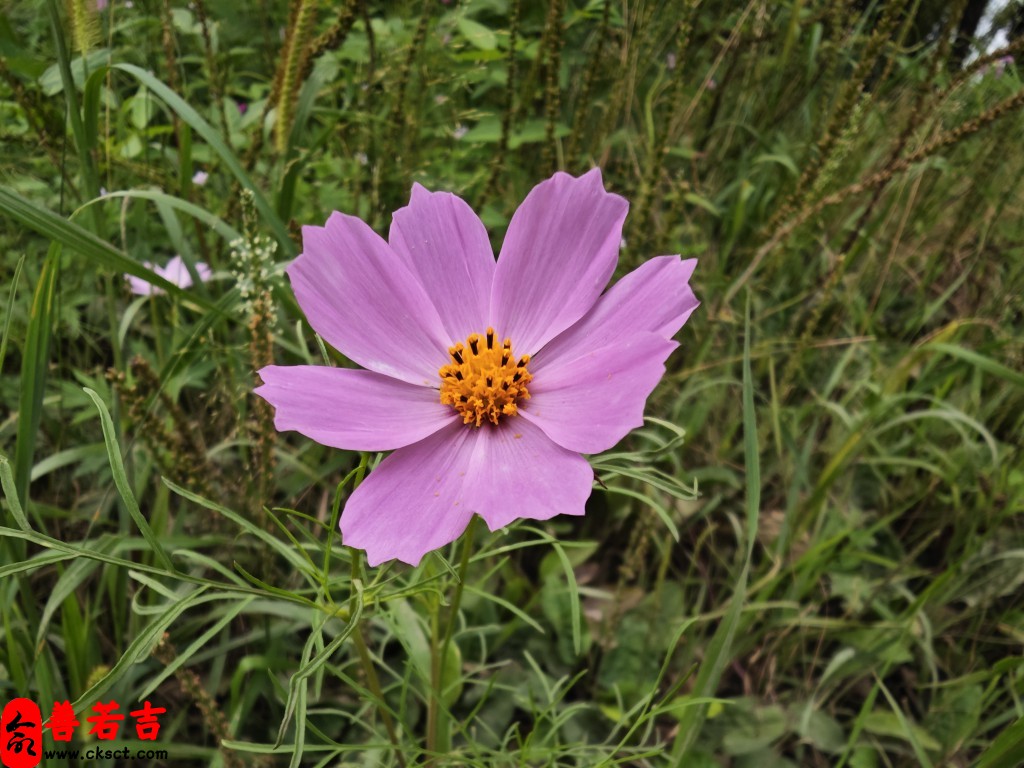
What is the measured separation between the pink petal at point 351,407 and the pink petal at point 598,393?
86 mm

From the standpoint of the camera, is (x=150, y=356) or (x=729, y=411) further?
(x=729, y=411)

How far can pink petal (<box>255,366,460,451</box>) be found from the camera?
0.54 metres

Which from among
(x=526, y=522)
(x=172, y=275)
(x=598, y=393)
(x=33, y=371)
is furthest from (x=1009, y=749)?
(x=172, y=275)

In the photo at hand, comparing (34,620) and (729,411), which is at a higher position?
(729,411)

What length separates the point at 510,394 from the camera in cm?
65

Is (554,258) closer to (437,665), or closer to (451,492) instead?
(451,492)

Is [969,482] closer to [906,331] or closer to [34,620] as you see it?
[906,331]

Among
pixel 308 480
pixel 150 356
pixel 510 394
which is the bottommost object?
pixel 510 394

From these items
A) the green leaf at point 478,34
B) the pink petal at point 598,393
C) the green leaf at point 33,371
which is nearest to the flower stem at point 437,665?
the pink petal at point 598,393

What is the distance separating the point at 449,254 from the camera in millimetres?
663

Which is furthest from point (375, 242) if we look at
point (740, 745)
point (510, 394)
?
point (740, 745)

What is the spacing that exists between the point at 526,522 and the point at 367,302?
622 millimetres

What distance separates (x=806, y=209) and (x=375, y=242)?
0.78 m

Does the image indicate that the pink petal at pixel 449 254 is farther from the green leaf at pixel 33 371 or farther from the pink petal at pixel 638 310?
the green leaf at pixel 33 371
